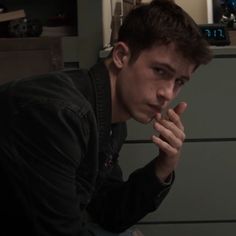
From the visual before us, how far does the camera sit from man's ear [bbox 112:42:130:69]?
3.31 ft

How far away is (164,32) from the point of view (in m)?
0.98

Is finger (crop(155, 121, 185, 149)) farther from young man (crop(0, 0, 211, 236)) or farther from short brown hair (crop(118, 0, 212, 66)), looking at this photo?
short brown hair (crop(118, 0, 212, 66))

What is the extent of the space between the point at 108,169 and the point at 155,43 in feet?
1.13

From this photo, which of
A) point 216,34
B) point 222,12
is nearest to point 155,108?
point 216,34

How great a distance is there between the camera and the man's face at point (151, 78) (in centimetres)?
98

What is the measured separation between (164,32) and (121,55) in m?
0.11

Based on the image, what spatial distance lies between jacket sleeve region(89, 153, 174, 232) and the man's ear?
302 millimetres

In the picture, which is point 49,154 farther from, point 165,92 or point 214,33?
point 214,33

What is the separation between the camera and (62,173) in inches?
32.4

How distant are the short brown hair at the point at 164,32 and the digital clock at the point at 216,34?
65 cm

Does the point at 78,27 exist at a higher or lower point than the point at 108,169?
higher

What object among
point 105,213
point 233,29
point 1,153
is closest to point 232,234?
point 105,213

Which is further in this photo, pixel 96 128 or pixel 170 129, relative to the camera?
pixel 170 129

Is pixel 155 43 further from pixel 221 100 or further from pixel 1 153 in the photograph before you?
pixel 221 100
